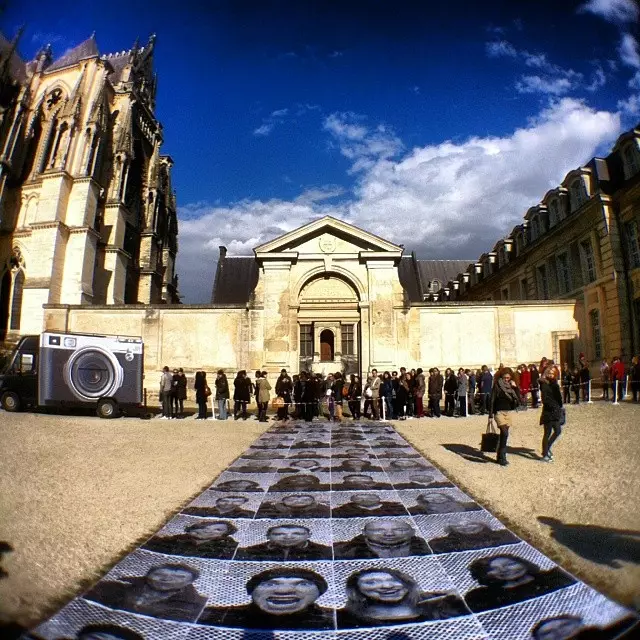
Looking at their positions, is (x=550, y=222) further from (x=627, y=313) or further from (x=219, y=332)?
(x=219, y=332)

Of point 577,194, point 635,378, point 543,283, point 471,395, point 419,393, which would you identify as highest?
point 577,194

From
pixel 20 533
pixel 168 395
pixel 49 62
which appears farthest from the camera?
pixel 168 395

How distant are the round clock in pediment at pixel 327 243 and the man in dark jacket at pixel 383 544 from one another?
18535mm

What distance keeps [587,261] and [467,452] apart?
1642 centimetres

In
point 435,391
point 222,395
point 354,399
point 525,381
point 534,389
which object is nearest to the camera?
point 222,395

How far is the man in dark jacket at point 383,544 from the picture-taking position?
11.9 feet

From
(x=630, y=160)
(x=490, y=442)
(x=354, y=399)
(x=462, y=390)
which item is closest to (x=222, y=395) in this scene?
(x=354, y=399)

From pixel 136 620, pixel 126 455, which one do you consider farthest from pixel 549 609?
pixel 126 455

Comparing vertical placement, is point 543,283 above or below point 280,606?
above

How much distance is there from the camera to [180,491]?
5.74m

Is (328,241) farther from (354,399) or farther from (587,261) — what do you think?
(587,261)

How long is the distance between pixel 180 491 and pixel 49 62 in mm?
4868

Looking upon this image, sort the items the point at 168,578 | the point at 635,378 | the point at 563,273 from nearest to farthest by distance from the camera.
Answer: the point at 168,578
the point at 635,378
the point at 563,273

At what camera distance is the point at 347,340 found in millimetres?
23000
